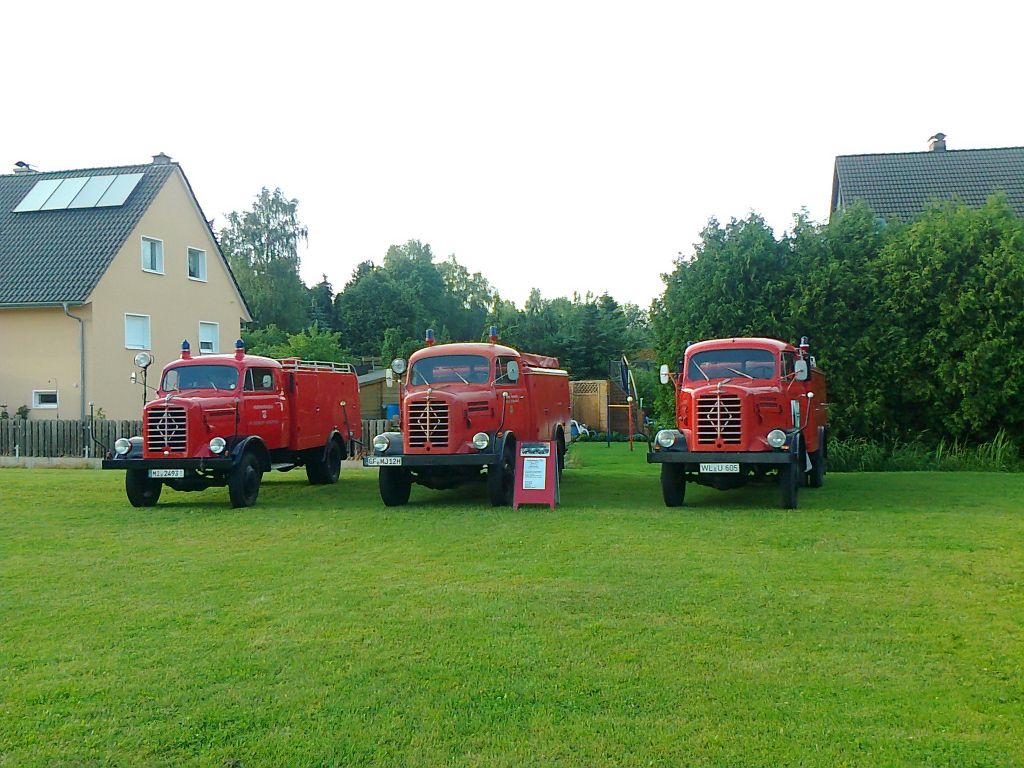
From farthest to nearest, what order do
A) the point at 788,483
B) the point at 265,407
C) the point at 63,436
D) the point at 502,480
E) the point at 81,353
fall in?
the point at 81,353 → the point at 63,436 → the point at 265,407 → the point at 502,480 → the point at 788,483

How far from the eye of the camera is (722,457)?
41.6 feet

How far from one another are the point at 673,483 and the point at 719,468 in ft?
2.25

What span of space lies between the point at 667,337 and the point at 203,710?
682 inches

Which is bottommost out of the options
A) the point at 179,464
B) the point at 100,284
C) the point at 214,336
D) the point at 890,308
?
the point at 179,464

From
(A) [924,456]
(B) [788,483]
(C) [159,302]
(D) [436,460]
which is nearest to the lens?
(B) [788,483]

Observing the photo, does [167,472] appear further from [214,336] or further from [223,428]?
[214,336]

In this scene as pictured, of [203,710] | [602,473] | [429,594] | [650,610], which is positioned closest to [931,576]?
[650,610]

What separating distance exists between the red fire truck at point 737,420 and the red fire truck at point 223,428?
5.85 m

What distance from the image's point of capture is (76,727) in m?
4.89

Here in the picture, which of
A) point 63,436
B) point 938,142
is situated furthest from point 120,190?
point 938,142

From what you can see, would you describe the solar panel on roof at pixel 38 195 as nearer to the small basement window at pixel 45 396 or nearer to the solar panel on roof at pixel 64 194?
the solar panel on roof at pixel 64 194

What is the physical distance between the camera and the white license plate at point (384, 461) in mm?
13406

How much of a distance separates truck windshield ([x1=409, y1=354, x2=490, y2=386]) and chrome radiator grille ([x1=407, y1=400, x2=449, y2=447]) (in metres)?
0.78

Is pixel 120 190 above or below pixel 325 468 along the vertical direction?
above
